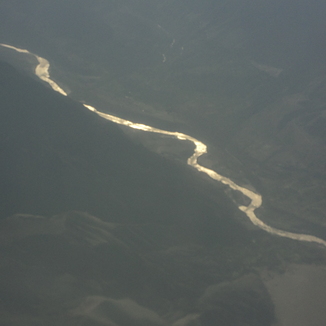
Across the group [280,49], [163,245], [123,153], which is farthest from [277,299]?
[280,49]

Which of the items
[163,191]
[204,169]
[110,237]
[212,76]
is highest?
[212,76]

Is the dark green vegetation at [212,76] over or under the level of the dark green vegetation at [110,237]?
over

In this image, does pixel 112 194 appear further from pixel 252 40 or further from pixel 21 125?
pixel 252 40

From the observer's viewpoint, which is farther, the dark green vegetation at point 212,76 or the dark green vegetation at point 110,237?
the dark green vegetation at point 212,76

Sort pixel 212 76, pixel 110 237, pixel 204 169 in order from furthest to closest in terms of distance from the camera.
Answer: pixel 212 76 < pixel 204 169 < pixel 110 237

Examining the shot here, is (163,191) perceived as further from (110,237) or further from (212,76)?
(212,76)

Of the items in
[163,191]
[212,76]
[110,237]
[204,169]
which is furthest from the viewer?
[212,76]

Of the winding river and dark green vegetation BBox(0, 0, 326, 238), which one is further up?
dark green vegetation BBox(0, 0, 326, 238)

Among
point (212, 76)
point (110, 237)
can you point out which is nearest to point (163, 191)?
point (110, 237)
